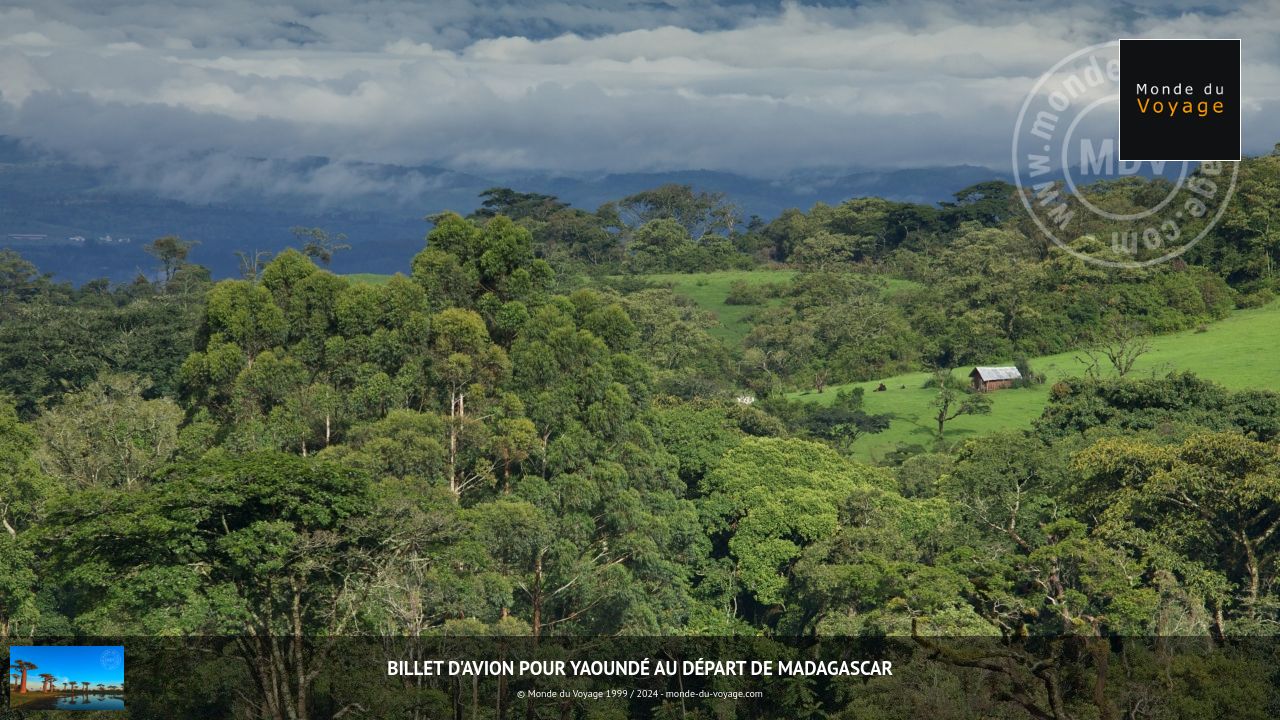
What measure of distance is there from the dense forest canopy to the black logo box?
29.0 ft

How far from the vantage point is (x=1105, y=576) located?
94.0 feet

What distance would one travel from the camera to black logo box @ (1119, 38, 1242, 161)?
139 ft

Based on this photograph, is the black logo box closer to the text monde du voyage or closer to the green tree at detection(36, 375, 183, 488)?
the text monde du voyage

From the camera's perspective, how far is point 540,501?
29938 millimetres

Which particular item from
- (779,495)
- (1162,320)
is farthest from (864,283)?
(779,495)

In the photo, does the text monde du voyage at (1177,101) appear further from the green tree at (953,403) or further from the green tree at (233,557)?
the green tree at (233,557)

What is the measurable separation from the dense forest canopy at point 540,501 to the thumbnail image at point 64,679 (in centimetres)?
81

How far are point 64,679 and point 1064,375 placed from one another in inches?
1856

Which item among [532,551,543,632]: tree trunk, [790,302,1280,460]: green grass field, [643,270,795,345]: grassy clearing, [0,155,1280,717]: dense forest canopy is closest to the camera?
[0,155,1280,717]: dense forest canopy

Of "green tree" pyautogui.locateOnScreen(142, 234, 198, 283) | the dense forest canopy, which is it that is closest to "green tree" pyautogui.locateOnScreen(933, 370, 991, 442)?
the dense forest canopy

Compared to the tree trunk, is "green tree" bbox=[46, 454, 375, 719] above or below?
above

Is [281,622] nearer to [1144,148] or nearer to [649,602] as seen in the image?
[649,602]

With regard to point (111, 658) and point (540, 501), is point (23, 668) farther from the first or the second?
point (540, 501)

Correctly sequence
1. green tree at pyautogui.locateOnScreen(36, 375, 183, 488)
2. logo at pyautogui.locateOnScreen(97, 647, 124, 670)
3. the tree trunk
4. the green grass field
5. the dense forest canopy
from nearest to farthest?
1. logo at pyautogui.locateOnScreen(97, 647, 124, 670)
2. the dense forest canopy
3. the tree trunk
4. green tree at pyautogui.locateOnScreen(36, 375, 183, 488)
5. the green grass field
